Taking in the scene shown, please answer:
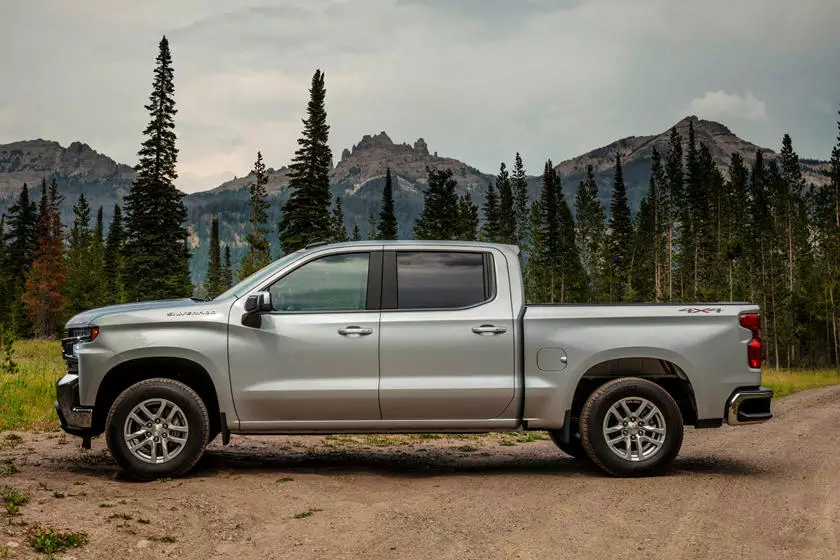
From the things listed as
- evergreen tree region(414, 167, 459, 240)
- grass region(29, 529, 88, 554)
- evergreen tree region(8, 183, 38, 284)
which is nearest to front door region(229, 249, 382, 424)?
grass region(29, 529, 88, 554)

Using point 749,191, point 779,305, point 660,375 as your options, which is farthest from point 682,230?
point 660,375

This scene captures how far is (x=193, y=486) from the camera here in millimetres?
7113

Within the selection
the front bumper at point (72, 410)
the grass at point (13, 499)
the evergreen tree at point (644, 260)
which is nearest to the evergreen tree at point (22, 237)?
the evergreen tree at point (644, 260)

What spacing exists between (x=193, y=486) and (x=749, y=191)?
112345 millimetres

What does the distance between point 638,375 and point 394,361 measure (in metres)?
2.47

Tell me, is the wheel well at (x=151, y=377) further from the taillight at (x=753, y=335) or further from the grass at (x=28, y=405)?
the taillight at (x=753, y=335)

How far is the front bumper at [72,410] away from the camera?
7.44 metres

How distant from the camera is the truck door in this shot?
292 inches

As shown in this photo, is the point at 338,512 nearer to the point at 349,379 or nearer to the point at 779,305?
the point at 349,379

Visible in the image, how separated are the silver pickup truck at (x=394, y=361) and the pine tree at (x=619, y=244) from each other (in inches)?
3445

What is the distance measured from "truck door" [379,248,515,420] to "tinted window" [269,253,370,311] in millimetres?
289

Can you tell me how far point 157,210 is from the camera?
166ft

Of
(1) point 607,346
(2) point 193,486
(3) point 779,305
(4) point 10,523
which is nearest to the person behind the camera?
(4) point 10,523

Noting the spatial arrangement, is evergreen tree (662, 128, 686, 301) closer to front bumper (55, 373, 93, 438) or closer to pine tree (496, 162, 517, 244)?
pine tree (496, 162, 517, 244)
